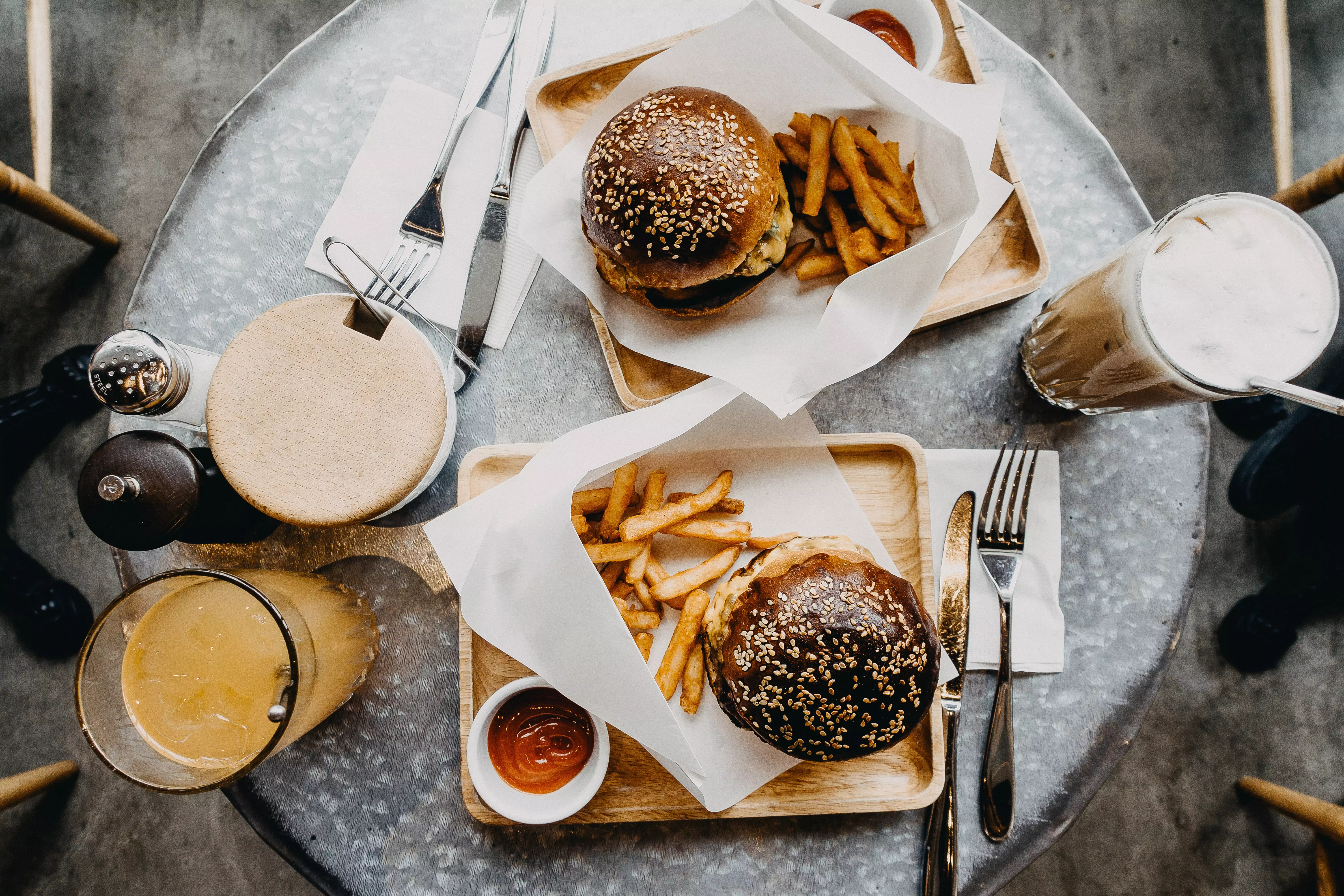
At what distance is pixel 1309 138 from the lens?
113 inches

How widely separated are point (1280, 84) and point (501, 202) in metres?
2.22

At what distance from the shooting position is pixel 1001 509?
5.62ft

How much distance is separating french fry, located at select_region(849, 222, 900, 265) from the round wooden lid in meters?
0.95

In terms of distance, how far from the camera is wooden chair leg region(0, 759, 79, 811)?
2.17 metres

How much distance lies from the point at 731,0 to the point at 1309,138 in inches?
99.8

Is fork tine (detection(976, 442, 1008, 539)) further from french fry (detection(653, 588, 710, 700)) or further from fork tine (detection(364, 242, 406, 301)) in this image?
fork tine (detection(364, 242, 406, 301))

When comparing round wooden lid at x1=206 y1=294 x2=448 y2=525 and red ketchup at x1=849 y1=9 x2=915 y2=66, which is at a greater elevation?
red ketchup at x1=849 y1=9 x2=915 y2=66

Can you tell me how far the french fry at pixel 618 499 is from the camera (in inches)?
63.7

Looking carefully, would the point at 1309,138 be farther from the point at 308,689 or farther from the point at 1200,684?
the point at 308,689

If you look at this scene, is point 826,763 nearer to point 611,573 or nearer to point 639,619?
point 639,619

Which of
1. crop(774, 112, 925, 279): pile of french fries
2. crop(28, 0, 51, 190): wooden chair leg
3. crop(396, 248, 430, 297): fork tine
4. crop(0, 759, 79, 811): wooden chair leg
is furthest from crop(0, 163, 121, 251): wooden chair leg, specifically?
crop(774, 112, 925, 279): pile of french fries

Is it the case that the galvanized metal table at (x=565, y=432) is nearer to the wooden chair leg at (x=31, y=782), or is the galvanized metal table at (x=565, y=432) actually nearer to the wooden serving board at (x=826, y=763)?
the wooden serving board at (x=826, y=763)

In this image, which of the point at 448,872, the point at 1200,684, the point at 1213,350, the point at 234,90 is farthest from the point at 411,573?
the point at 1200,684

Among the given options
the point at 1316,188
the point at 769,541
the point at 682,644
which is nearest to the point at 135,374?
the point at 682,644
